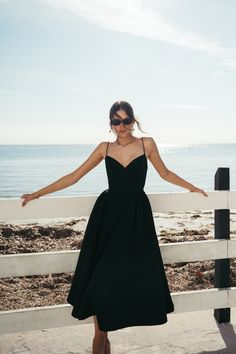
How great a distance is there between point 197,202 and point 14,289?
3.00m

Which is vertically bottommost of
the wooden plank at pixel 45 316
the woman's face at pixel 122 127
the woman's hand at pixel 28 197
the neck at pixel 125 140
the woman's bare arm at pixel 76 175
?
the wooden plank at pixel 45 316

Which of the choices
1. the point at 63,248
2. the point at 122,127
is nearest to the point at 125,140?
the point at 122,127

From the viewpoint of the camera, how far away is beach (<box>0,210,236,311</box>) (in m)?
5.86

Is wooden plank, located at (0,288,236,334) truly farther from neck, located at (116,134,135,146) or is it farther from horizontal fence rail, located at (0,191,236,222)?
neck, located at (116,134,135,146)

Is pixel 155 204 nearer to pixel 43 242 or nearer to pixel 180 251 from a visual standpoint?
pixel 180 251

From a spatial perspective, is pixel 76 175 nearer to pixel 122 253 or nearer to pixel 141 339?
pixel 122 253

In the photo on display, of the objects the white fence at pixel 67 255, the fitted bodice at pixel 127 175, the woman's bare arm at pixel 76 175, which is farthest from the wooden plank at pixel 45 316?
the fitted bodice at pixel 127 175

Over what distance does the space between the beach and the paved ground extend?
1.29m

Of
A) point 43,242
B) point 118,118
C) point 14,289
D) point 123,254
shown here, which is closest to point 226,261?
point 123,254

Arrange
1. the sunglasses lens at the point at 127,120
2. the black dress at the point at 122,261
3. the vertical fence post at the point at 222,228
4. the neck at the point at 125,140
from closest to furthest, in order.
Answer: the black dress at the point at 122,261, the sunglasses lens at the point at 127,120, the neck at the point at 125,140, the vertical fence post at the point at 222,228

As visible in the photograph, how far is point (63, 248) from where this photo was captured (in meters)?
8.42

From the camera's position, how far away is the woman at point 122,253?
139 inches

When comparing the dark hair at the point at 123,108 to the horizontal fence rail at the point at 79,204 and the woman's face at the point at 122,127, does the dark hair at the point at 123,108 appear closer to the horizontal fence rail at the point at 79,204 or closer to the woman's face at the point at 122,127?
the woman's face at the point at 122,127

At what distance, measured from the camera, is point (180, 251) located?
14.0ft
